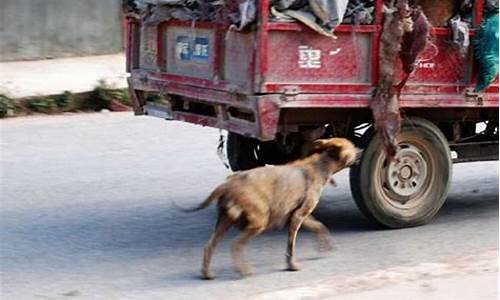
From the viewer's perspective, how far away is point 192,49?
27.9ft

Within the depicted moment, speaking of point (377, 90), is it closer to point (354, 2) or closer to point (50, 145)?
point (354, 2)

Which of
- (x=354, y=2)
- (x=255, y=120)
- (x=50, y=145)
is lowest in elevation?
(x=50, y=145)

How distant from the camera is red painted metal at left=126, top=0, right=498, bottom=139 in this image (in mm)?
7770

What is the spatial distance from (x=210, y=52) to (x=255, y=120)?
72 cm

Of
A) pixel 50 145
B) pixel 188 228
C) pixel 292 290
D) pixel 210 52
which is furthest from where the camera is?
pixel 50 145

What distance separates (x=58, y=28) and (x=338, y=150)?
38.0ft

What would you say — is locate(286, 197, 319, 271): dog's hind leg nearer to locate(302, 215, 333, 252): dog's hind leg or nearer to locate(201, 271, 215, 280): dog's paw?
locate(302, 215, 333, 252): dog's hind leg

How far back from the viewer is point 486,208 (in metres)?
9.86

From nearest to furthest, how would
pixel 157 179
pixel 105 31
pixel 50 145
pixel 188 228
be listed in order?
pixel 188 228 → pixel 157 179 → pixel 50 145 → pixel 105 31

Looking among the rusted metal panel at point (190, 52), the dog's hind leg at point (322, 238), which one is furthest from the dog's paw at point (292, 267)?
the rusted metal panel at point (190, 52)

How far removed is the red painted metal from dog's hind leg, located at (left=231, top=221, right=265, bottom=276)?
0.76m

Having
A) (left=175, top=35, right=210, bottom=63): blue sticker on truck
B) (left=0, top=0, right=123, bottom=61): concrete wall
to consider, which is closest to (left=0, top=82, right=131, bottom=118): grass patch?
(left=0, top=0, right=123, bottom=61): concrete wall

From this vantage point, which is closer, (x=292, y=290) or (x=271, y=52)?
(x=292, y=290)

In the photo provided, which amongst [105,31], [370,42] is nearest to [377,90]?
[370,42]
